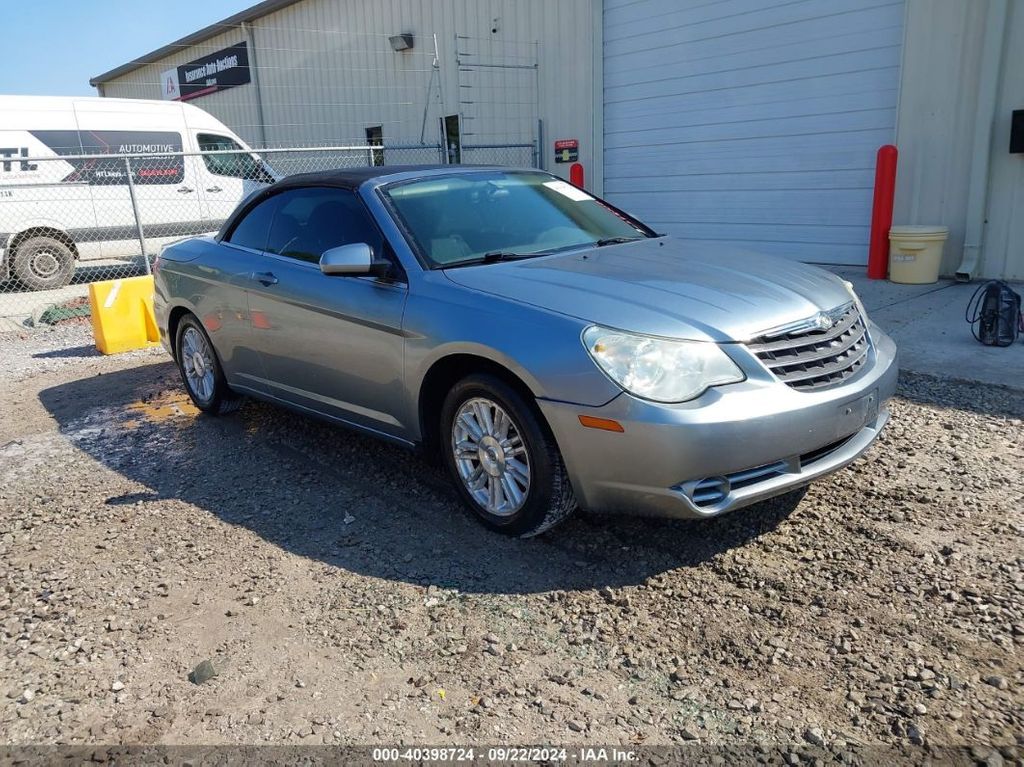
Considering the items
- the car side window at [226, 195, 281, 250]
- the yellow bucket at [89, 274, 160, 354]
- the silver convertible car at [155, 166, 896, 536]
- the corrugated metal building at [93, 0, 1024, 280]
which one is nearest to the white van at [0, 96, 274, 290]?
the yellow bucket at [89, 274, 160, 354]

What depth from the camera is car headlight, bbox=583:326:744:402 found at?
307 cm

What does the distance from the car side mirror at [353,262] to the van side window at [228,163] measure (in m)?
10.3

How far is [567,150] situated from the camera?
46.1ft

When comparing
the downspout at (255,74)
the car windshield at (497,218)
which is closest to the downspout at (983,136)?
the car windshield at (497,218)

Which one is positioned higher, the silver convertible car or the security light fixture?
the security light fixture

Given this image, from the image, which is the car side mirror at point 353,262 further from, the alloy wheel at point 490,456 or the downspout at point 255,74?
the downspout at point 255,74

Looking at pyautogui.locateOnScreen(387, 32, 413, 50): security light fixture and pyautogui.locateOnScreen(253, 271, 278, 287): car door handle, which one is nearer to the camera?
pyautogui.locateOnScreen(253, 271, 278, 287): car door handle

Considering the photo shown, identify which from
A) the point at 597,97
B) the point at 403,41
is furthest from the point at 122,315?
the point at 403,41

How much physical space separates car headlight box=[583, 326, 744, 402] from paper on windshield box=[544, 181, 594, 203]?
2.00 m

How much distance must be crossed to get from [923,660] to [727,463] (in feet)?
2.88

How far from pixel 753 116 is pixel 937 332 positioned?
5.12 metres

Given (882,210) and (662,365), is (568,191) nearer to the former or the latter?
(662,365)

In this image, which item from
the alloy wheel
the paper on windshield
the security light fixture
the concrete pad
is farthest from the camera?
the security light fixture

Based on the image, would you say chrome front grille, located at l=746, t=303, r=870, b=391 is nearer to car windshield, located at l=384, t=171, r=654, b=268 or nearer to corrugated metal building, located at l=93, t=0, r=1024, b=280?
car windshield, located at l=384, t=171, r=654, b=268
